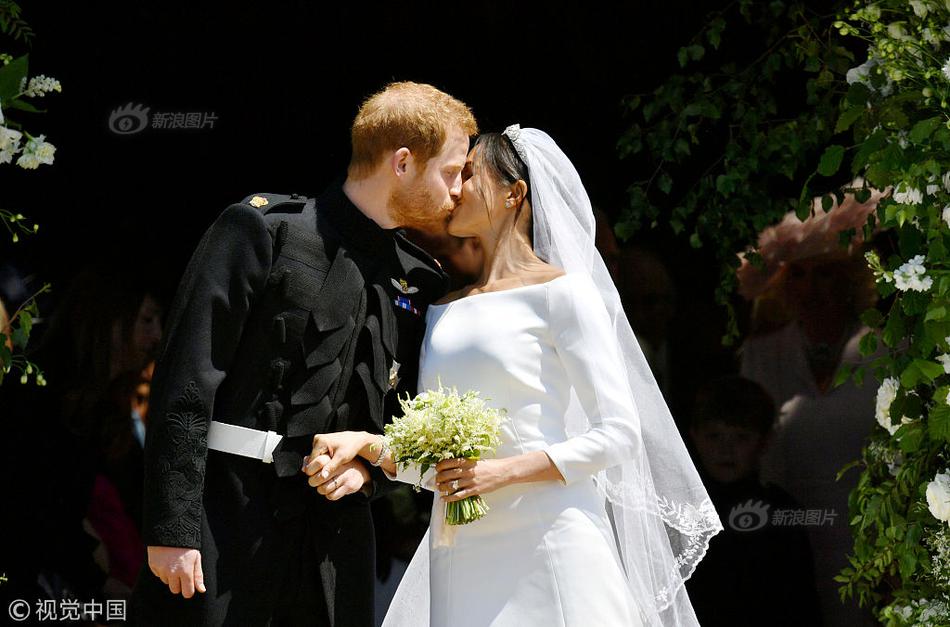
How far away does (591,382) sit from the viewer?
3156 mm

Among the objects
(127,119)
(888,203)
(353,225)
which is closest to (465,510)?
(353,225)

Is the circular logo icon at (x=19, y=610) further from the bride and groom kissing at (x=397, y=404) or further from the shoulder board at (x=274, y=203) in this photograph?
the shoulder board at (x=274, y=203)

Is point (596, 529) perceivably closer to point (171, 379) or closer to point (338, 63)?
point (171, 379)

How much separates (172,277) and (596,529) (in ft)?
8.17

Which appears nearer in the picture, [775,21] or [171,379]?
[171,379]

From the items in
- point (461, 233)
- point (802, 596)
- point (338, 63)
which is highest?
point (338, 63)

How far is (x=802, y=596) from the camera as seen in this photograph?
5211 mm

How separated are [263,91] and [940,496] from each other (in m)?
3.15

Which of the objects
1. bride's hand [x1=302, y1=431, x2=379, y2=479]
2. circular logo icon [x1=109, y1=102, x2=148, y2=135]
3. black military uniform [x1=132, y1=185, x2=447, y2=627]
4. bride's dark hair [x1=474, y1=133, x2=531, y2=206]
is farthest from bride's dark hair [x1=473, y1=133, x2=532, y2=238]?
circular logo icon [x1=109, y1=102, x2=148, y2=135]

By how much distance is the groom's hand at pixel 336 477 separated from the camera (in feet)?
9.87

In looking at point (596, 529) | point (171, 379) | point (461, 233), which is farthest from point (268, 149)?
point (596, 529)

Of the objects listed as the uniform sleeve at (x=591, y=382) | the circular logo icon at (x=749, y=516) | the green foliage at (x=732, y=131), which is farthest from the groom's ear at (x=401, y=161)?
the circular logo icon at (x=749, y=516)

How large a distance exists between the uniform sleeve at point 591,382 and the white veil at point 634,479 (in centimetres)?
19

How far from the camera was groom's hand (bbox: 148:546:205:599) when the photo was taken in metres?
2.90
